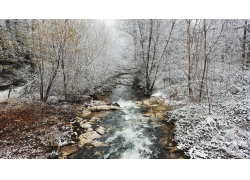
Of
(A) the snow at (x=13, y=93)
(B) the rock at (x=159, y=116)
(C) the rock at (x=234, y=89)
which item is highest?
(C) the rock at (x=234, y=89)

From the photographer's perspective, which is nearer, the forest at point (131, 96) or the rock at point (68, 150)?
the rock at point (68, 150)

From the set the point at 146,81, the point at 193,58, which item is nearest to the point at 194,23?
the point at 193,58

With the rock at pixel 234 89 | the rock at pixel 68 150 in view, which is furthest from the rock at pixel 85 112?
the rock at pixel 234 89

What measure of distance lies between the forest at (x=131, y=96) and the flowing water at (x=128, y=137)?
0.03m

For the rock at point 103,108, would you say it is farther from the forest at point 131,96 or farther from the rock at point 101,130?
the rock at point 101,130

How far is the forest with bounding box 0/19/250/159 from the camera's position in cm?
446

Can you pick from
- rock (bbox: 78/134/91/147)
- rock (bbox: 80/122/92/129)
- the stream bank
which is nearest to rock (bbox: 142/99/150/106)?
the stream bank

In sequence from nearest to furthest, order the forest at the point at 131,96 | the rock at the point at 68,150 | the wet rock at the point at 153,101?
1. the rock at the point at 68,150
2. the forest at the point at 131,96
3. the wet rock at the point at 153,101

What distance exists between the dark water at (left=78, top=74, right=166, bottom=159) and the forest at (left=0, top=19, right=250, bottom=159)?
0.03m

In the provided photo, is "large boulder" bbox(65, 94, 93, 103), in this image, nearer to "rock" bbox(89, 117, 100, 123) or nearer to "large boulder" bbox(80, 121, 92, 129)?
"rock" bbox(89, 117, 100, 123)

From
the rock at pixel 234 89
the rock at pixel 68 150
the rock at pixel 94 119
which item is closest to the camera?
the rock at pixel 68 150

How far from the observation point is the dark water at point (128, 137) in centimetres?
436
